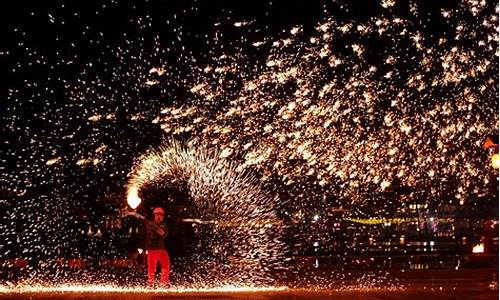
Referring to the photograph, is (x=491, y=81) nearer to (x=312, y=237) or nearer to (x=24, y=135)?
(x=312, y=237)

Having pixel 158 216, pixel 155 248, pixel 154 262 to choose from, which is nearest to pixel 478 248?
pixel 158 216

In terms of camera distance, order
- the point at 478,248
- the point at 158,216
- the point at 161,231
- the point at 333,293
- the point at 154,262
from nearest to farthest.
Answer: the point at 333,293 < the point at 161,231 < the point at 154,262 < the point at 158,216 < the point at 478,248

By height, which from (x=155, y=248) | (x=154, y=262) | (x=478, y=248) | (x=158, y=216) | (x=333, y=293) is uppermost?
(x=158, y=216)

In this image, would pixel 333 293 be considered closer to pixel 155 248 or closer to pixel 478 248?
pixel 155 248

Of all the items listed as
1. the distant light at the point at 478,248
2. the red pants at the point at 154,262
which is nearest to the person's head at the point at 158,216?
the red pants at the point at 154,262

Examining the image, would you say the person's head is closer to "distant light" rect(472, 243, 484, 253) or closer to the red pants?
the red pants

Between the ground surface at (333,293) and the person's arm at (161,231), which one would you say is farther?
the person's arm at (161,231)

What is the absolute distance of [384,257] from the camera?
986 inches

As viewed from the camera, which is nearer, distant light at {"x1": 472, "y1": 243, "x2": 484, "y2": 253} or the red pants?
the red pants

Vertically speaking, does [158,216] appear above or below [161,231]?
above

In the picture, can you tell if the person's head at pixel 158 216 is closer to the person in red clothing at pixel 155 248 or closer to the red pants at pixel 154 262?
the person in red clothing at pixel 155 248

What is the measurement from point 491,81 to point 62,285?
11826mm

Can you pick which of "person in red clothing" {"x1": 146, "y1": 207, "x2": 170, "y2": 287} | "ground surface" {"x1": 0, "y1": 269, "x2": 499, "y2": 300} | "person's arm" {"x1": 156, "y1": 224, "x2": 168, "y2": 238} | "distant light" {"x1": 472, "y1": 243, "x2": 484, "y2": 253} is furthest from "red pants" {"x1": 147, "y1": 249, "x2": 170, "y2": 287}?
"distant light" {"x1": 472, "y1": 243, "x2": 484, "y2": 253}

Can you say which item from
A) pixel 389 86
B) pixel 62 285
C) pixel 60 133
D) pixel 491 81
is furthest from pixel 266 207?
pixel 62 285
